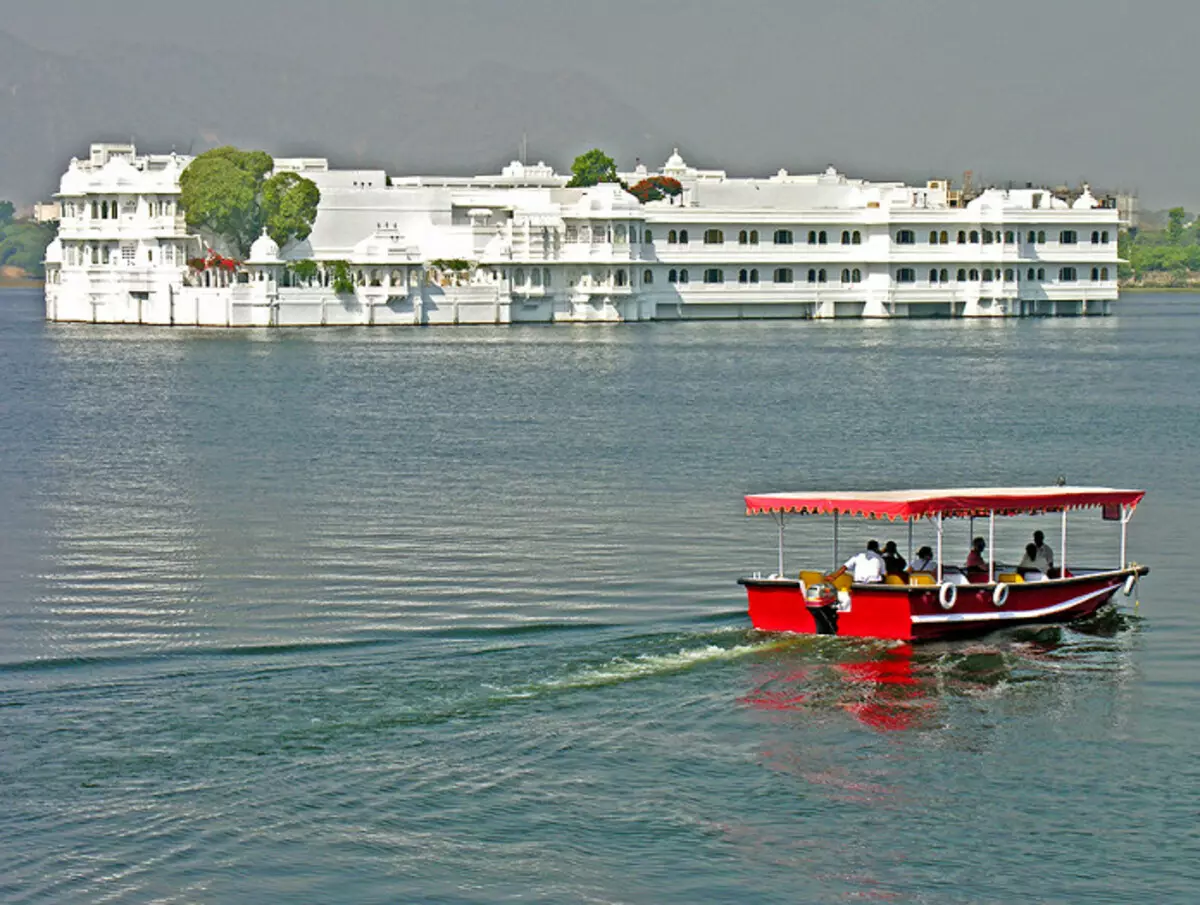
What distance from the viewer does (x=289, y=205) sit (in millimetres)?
87500

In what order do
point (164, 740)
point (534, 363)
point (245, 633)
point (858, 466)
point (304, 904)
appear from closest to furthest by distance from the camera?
point (304, 904) < point (164, 740) < point (245, 633) < point (858, 466) < point (534, 363)

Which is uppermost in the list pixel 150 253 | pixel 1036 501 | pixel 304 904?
pixel 150 253

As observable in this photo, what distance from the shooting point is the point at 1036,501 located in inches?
878

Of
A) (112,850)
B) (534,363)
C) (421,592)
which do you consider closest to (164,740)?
(112,850)

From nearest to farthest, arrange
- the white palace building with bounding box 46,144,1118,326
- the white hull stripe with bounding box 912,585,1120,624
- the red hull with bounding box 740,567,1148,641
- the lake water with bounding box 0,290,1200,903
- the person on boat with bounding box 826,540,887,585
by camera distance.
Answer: the lake water with bounding box 0,290,1200,903, the red hull with bounding box 740,567,1148,641, the white hull stripe with bounding box 912,585,1120,624, the person on boat with bounding box 826,540,887,585, the white palace building with bounding box 46,144,1118,326

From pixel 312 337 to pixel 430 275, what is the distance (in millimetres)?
11672

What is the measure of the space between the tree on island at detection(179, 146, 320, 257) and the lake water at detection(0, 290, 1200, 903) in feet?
161

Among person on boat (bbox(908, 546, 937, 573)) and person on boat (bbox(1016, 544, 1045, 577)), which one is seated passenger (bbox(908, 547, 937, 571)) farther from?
person on boat (bbox(1016, 544, 1045, 577))

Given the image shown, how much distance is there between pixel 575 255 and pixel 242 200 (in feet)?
44.5

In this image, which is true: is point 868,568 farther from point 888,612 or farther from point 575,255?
point 575,255

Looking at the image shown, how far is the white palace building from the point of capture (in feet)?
283

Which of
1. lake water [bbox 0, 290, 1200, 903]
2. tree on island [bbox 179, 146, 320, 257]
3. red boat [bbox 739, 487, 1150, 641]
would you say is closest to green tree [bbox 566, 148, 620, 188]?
tree on island [bbox 179, 146, 320, 257]

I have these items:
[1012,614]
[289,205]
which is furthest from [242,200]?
[1012,614]

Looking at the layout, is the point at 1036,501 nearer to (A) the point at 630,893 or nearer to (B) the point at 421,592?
(B) the point at 421,592
